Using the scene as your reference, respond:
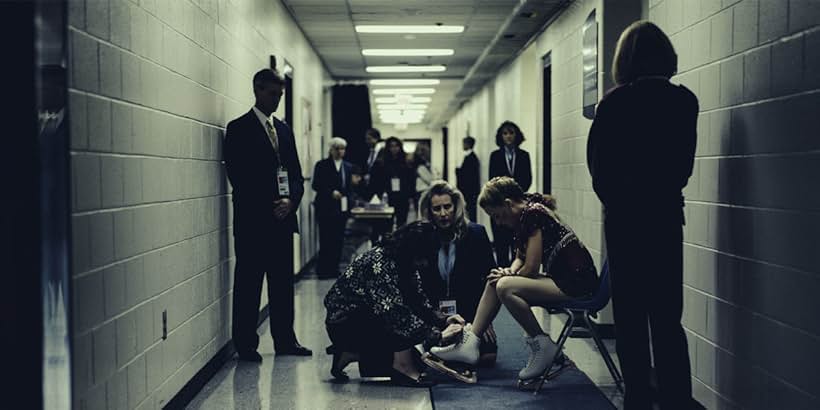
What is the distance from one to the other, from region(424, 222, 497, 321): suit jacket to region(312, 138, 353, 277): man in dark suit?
3.78 m

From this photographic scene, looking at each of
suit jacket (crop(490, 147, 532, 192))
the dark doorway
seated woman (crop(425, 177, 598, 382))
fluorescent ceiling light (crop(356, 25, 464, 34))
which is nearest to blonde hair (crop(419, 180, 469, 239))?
seated woman (crop(425, 177, 598, 382))

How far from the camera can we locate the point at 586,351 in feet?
15.9

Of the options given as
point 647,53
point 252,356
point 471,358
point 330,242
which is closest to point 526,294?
point 471,358

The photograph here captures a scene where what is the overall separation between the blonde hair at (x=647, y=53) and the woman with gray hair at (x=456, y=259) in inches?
61.8

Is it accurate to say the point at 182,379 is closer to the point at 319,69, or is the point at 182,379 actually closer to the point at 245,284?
the point at 245,284

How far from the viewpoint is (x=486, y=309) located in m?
4.13

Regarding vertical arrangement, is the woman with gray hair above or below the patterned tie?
below

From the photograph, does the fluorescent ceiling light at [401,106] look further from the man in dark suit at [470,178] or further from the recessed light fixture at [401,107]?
the man in dark suit at [470,178]

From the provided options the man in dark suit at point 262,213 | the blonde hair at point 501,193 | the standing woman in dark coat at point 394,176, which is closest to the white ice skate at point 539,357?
the blonde hair at point 501,193

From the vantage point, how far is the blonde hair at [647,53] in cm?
286

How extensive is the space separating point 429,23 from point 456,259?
464 cm

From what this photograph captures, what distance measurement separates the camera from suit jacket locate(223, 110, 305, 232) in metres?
4.41

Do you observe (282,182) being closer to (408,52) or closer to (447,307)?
(447,307)

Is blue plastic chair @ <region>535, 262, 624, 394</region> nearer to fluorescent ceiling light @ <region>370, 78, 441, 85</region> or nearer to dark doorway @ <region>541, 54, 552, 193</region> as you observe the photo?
dark doorway @ <region>541, 54, 552, 193</region>
